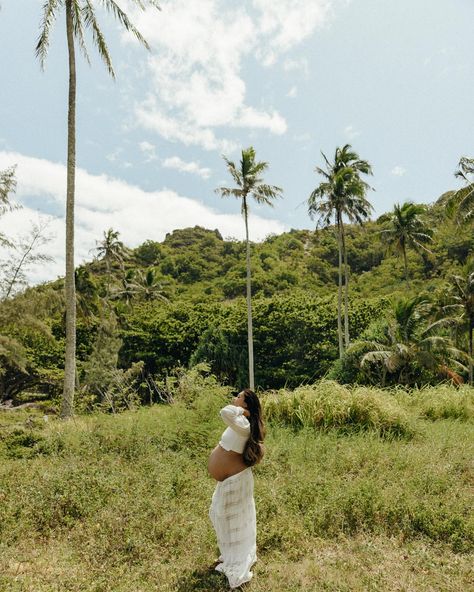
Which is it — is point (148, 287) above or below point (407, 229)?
below

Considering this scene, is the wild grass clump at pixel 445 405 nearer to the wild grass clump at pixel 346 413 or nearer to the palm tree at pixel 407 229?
the wild grass clump at pixel 346 413

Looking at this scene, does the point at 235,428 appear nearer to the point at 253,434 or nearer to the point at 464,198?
the point at 253,434

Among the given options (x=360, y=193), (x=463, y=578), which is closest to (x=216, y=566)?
(x=463, y=578)

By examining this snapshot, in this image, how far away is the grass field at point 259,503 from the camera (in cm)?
441

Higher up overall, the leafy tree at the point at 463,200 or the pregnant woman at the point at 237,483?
the leafy tree at the point at 463,200

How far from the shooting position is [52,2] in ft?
42.9

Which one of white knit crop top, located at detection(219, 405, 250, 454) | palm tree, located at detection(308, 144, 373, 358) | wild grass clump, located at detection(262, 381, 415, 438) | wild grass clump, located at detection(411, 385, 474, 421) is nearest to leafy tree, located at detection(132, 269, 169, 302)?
palm tree, located at detection(308, 144, 373, 358)

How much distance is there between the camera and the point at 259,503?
19.6 ft

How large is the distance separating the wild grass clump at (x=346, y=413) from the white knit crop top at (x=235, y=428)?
532 cm

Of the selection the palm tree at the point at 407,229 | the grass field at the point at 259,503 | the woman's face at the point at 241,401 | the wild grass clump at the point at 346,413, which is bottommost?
the grass field at the point at 259,503

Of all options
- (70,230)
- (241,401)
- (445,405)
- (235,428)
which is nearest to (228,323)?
(70,230)

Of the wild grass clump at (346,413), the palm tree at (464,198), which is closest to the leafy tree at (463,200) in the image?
the palm tree at (464,198)

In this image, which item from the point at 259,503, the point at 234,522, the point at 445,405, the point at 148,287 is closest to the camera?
the point at 234,522

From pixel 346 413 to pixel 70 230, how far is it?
360 inches
